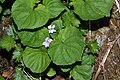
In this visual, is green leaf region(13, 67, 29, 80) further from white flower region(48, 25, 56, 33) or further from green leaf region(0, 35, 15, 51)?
white flower region(48, 25, 56, 33)

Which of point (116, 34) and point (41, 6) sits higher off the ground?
point (41, 6)

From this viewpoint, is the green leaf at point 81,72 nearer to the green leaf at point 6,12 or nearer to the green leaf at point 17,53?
the green leaf at point 17,53

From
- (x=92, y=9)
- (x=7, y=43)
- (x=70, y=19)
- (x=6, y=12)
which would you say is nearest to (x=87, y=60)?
(x=70, y=19)

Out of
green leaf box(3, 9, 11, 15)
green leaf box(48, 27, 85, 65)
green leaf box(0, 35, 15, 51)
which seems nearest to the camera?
green leaf box(48, 27, 85, 65)

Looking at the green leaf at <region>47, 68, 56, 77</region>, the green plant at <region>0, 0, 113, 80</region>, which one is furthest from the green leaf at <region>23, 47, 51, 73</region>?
the green leaf at <region>47, 68, 56, 77</region>

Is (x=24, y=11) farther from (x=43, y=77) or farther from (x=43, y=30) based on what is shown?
(x=43, y=77)

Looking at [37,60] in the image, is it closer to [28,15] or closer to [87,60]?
[28,15]

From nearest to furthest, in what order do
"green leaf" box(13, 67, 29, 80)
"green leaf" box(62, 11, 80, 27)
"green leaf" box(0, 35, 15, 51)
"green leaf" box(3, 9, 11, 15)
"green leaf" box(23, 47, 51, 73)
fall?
"green leaf" box(23, 47, 51, 73), "green leaf" box(62, 11, 80, 27), "green leaf" box(0, 35, 15, 51), "green leaf" box(13, 67, 29, 80), "green leaf" box(3, 9, 11, 15)

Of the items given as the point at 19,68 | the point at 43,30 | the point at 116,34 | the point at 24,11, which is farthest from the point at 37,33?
the point at 116,34
